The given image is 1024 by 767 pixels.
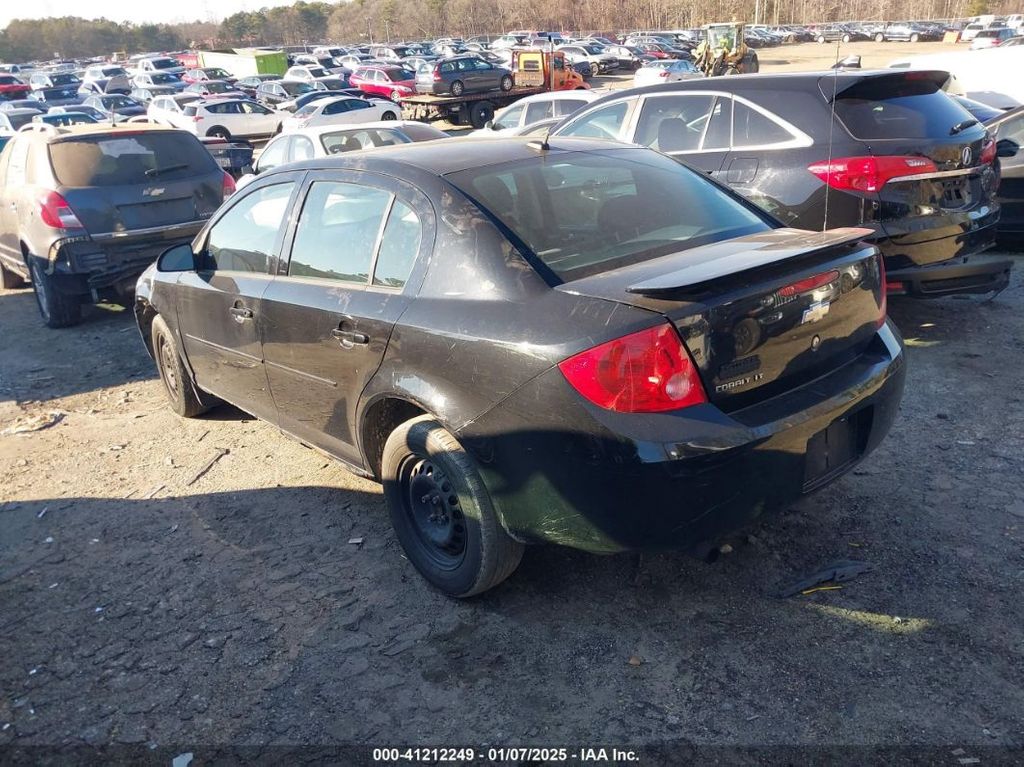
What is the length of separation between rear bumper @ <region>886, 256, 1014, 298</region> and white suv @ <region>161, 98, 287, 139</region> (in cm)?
2462

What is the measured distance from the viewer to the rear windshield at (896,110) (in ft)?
17.4

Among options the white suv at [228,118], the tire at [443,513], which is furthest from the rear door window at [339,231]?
the white suv at [228,118]

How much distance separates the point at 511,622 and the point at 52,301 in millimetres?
6719

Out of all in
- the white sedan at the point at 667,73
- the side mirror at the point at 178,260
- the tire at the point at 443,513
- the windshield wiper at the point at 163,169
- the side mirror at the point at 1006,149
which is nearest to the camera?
the tire at the point at 443,513

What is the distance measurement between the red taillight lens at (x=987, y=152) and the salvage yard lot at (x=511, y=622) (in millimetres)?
1788

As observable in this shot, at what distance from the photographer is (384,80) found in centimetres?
3409

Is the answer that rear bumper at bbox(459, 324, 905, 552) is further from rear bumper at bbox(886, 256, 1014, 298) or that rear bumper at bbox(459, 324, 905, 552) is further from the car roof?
rear bumper at bbox(886, 256, 1014, 298)

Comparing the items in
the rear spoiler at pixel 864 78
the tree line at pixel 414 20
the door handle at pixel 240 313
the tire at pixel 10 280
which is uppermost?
the tree line at pixel 414 20

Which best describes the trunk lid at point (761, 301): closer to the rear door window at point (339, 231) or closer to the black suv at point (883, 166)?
the rear door window at point (339, 231)

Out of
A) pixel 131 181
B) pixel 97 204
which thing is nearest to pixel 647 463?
pixel 97 204

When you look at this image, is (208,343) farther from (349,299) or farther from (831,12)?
(831,12)

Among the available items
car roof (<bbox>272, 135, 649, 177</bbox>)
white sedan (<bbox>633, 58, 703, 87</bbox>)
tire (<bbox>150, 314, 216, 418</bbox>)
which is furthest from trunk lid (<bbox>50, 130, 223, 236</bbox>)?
white sedan (<bbox>633, 58, 703, 87</bbox>)

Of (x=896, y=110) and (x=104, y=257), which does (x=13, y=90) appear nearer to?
(x=104, y=257)

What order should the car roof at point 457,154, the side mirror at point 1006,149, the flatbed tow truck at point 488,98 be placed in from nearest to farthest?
the car roof at point 457,154, the side mirror at point 1006,149, the flatbed tow truck at point 488,98
